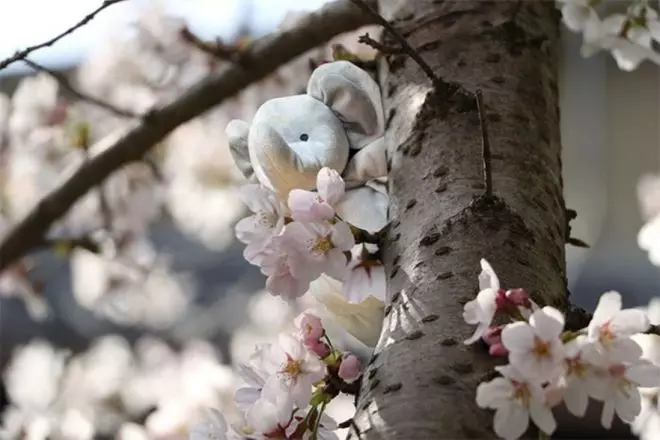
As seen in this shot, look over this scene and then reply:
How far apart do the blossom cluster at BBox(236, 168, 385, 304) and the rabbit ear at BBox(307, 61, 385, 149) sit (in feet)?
0.30

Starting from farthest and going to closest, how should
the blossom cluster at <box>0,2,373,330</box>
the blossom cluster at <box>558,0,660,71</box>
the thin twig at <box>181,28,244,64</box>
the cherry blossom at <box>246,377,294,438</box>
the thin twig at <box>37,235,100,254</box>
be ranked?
the blossom cluster at <box>0,2,373,330</box>
the thin twig at <box>37,235,100,254</box>
the thin twig at <box>181,28,244,64</box>
the blossom cluster at <box>558,0,660,71</box>
the cherry blossom at <box>246,377,294,438</box>

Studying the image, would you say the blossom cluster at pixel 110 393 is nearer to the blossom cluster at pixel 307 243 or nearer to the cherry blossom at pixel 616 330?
the blossom cluster at pixel 307 243

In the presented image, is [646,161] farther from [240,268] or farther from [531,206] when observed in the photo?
[531,206]

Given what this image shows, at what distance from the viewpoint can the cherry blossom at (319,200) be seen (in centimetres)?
56

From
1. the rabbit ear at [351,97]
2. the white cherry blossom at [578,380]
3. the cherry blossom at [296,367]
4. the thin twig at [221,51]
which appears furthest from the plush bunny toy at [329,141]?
the thin twig at [221,51]

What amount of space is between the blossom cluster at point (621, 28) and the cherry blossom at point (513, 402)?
497 millimetres

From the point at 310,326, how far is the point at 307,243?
0.06 m

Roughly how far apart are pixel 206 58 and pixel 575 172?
235 cm

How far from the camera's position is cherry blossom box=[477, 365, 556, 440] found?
1.43ft

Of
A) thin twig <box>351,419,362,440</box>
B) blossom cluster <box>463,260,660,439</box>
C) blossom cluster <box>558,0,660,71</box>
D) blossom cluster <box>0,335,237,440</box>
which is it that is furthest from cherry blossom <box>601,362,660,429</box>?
blossom cluster <box>0,335,237,440</box>

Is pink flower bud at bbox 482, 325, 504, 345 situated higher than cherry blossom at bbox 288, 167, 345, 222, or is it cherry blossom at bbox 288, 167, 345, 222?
cherry blossom at bbox 288, 167, 345, 222

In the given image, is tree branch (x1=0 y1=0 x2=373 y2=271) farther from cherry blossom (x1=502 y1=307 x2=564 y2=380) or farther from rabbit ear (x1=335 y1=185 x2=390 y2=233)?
cherry blossom (x1=502 y1=307 x2=564 y2=380)

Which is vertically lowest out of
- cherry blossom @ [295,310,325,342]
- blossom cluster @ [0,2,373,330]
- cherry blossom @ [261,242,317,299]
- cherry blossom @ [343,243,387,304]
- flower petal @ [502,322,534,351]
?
blossom cluster @ [0,2,373,330]

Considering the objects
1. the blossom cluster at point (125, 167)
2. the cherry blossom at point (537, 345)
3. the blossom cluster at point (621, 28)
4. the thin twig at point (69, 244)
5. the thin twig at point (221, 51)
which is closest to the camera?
the cherry blossom at point (537, 345)
